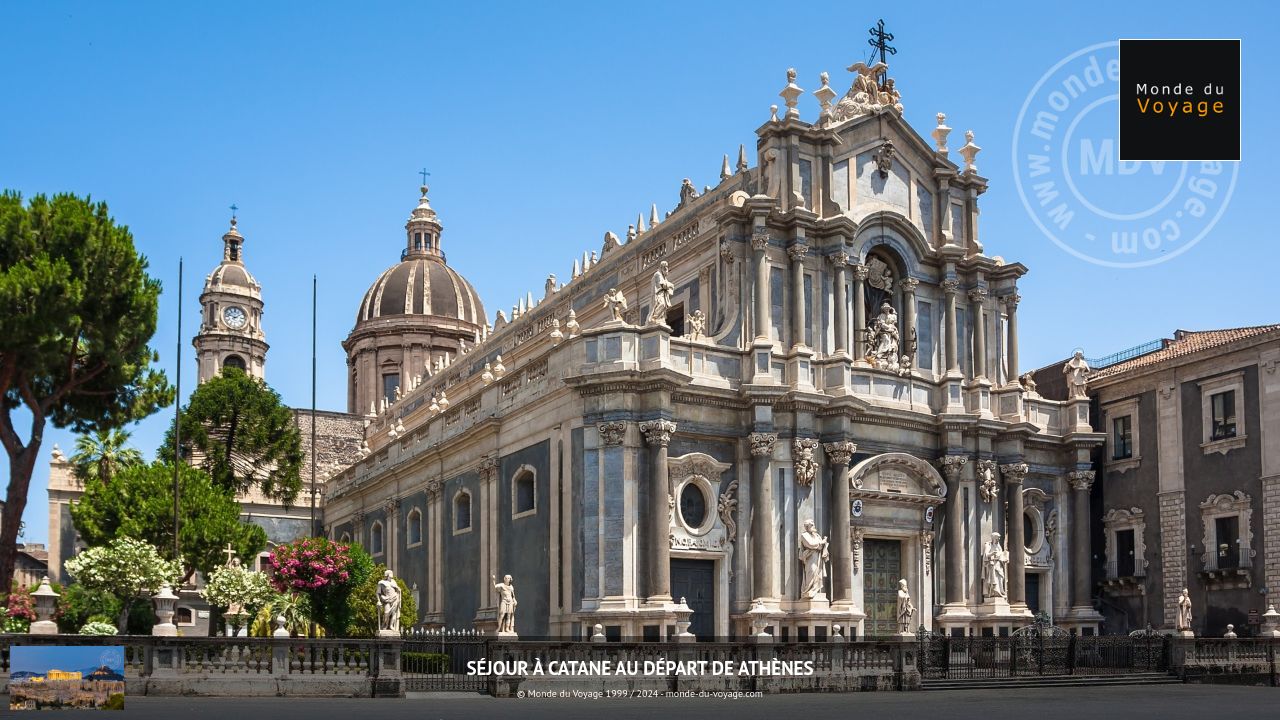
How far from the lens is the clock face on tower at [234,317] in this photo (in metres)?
85.1

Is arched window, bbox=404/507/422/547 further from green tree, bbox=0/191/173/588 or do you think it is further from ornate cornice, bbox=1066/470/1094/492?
ornate cornice, bbox=1066/470/1094/492

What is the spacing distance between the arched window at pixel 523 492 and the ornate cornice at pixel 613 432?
4.07 meters

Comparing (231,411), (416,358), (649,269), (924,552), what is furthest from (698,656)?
(416,358)

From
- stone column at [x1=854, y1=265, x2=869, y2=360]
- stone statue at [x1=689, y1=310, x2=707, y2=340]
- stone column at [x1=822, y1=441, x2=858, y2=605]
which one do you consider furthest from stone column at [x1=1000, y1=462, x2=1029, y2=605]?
stone statue at [x1=689, y1=310, x2=707, y2=340]

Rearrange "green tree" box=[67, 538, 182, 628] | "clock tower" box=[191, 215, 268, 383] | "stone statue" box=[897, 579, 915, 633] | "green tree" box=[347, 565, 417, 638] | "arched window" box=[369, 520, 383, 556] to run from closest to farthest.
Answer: "stone statue" box=[897, 579, 915, 633] → "green tree" box=[347, 565, 417, 638] → "green tree" box=[67, 538, 182, 628] → "arched window" box=[369, 520, 383, 556] → "clock tower" box=[191, 215, 268, 383]

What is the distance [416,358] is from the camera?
8194 centimetres

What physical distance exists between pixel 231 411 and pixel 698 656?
120 feet

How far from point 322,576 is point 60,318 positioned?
12.5m

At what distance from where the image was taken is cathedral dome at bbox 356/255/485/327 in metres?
84.4

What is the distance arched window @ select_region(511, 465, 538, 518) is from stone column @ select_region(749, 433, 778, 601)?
6.61 meters

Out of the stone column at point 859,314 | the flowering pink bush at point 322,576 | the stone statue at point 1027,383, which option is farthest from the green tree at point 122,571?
the stone statue at point 1027,383

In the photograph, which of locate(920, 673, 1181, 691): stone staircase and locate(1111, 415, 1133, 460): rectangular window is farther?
locate(1111, 415, 1133, 460): rectangular window

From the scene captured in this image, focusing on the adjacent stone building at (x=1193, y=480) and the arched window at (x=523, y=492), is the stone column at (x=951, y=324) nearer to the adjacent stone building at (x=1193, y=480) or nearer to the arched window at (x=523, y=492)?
the adjacent stone building at (x=1193, y=480)

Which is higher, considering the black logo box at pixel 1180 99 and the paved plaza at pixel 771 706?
the black logo box at pixel 1180 99
